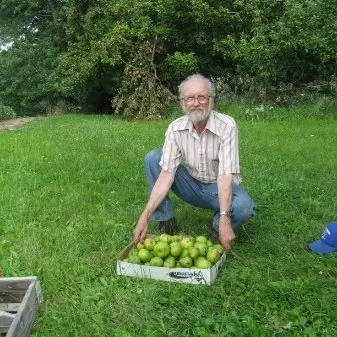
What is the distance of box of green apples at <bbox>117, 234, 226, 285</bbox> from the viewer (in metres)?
3.53

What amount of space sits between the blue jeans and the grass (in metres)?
0.32

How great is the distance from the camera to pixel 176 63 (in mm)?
16844

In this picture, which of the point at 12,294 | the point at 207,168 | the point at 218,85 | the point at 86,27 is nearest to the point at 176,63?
the point at 218,85

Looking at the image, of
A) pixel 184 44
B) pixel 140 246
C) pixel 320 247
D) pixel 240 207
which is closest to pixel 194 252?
pixel 140 246

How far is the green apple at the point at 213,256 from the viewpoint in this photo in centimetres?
360

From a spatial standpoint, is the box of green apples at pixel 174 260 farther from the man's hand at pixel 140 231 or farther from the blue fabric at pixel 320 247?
the blue fabric at pixel 320 247

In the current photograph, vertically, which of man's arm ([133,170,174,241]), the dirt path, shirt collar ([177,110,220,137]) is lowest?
the dirt path

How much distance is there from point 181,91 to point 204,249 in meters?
1.21

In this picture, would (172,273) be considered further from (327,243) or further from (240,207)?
(327,243)

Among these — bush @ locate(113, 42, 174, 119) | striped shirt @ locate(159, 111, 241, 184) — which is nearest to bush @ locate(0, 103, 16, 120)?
bush @ locate(113, 42, 174, 119)

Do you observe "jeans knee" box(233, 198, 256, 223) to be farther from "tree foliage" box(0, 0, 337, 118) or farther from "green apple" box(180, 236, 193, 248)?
"tree foliage" box(0, 0, 337, 118)

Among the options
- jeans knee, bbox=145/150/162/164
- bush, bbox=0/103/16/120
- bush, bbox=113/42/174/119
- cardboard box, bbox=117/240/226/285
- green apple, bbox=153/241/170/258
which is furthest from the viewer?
bush, bbox=0/103/16/120

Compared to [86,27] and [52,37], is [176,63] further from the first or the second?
[52,37]

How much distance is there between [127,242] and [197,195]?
0.71 metres
